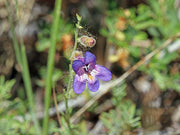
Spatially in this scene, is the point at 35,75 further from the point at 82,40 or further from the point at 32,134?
the point at 82,40

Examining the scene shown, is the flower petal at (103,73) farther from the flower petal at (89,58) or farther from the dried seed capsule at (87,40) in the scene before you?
the dried seed capsule at (87,40)

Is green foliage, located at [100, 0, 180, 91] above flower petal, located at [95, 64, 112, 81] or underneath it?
above

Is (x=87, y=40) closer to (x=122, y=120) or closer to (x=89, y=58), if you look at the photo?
(x=89, y=58)

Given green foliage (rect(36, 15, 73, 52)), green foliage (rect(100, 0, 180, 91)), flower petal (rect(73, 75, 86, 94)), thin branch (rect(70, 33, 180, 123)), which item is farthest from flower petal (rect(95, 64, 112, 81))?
green foliage (rect(36, 15, 73, 52))

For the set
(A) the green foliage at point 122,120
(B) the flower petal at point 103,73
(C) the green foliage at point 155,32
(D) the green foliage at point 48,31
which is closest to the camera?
(B) the flower petal at point 103,73

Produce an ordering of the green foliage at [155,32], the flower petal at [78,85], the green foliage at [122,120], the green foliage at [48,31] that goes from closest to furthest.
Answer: the flower petal at [78,85] → the green foliage at [122,120] → the green foliage at [155,32] → the green foliage at [48,31]

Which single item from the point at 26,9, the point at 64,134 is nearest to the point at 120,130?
the point at 64,134

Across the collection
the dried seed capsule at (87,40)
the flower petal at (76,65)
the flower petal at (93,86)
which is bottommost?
the flower petal at (93,86)

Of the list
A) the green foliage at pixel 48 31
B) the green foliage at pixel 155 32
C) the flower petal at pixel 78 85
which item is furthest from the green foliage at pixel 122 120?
the green foliage at pixel 48 31

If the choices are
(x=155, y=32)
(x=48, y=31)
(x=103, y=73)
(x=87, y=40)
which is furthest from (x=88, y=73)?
(x=155, y=32)

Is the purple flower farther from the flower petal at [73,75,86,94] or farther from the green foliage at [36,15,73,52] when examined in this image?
the green foliage at [36,15,73,52]
